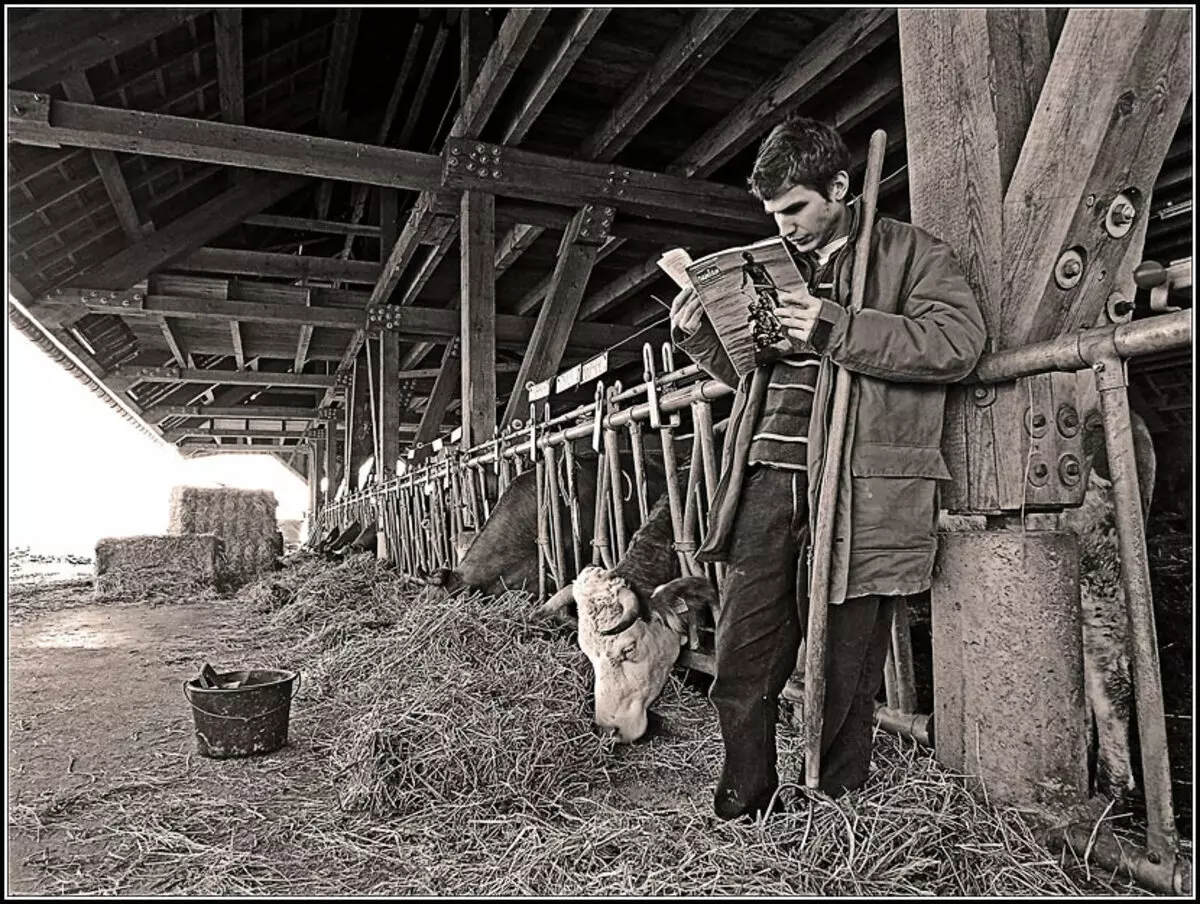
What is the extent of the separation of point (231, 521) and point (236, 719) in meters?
9.94

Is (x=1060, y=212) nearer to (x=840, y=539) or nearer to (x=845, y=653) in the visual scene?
(x=840, y=539)

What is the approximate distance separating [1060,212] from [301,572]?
353 inches

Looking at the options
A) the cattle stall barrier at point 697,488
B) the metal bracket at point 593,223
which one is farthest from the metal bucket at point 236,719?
the metal bracket at point 593,223

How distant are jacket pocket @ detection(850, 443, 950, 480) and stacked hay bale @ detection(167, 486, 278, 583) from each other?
1110 centimetres

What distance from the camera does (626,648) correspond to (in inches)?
99.3

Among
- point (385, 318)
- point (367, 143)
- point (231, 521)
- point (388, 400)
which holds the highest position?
point (367, 143)

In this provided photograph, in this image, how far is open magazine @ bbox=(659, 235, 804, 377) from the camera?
1688 millimetres

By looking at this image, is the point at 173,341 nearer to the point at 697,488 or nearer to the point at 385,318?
the point at 385,318

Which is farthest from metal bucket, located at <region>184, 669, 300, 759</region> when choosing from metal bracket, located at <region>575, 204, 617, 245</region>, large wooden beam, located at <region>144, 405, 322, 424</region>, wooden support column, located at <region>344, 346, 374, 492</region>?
large wooden beam, located at <region>144, 405, 322, 424</region>

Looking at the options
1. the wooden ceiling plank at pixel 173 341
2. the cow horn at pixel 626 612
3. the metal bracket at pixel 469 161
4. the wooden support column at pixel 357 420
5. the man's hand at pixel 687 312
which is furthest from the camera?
the wooden support column at pixel 357 420

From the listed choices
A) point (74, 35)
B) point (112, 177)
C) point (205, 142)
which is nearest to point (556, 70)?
point (205, 142)

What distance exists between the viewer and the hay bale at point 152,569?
895cm

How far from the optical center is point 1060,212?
1.67m

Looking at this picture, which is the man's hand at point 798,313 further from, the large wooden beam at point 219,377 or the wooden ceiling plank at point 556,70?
the large wooden beam at point 219,377
